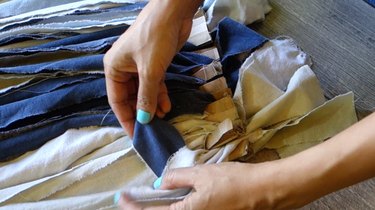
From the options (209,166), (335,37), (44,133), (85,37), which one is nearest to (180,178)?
(209,166)

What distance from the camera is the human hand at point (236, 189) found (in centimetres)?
63

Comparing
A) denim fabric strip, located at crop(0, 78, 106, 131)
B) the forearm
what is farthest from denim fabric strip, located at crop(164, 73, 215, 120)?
the forearm

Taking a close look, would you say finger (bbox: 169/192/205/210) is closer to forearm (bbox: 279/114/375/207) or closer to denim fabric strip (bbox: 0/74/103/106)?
forearm (bbox: 279/114/375/207)

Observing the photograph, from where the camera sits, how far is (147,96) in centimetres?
73

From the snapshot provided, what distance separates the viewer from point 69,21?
93 cm

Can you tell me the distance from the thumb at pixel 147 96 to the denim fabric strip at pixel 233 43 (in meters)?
0.18

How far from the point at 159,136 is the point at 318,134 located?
277 millimetres

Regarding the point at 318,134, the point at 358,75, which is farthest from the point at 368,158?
the point at 358,75

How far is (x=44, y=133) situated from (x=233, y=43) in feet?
1.23

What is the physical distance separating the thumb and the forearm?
22 cm

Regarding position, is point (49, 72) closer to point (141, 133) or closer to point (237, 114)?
point (141, 133)

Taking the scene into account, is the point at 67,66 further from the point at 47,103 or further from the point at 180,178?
the point at 180,178

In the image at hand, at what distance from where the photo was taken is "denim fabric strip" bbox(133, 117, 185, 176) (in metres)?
0.77

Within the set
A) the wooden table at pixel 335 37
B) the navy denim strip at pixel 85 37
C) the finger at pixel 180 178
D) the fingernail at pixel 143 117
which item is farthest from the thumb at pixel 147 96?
the wooden table at pixel 335 37
